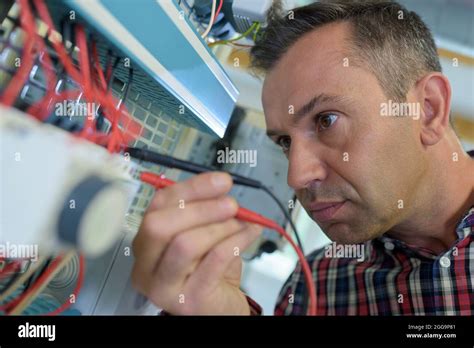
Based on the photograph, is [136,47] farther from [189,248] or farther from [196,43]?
[189,248]

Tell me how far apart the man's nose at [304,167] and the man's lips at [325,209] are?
1.8 inches

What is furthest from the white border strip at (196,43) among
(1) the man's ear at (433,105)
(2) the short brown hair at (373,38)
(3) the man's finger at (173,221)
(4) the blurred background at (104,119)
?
(1) the man's ear at (433,105)

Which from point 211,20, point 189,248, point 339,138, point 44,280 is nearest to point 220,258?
point 189,248

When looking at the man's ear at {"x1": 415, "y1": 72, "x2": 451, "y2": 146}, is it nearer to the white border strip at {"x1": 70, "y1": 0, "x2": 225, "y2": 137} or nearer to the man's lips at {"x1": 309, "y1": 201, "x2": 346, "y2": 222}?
the man's lips at {"x1": 309, "y1": 201, "x2": 346, "y2": 222}

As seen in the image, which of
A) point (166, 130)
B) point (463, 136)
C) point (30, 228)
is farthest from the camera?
point (463, 136)

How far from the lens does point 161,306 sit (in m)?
0.41

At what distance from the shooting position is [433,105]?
0.66m

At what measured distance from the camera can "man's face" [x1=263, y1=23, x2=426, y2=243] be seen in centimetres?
58

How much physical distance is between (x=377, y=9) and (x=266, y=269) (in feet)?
2.03

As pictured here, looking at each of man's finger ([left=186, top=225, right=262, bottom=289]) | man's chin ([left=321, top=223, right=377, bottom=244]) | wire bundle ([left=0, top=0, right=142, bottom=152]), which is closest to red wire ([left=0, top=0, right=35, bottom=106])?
wire bundle ([left=0, top=0, right=142, bottom=152])

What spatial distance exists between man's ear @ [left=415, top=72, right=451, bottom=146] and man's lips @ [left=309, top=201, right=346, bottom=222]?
0.21m

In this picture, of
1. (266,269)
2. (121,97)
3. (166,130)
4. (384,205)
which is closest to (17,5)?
(121,97)

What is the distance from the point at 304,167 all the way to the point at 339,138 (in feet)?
0.27

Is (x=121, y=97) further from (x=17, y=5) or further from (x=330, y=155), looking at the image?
(x=330, y=155)
